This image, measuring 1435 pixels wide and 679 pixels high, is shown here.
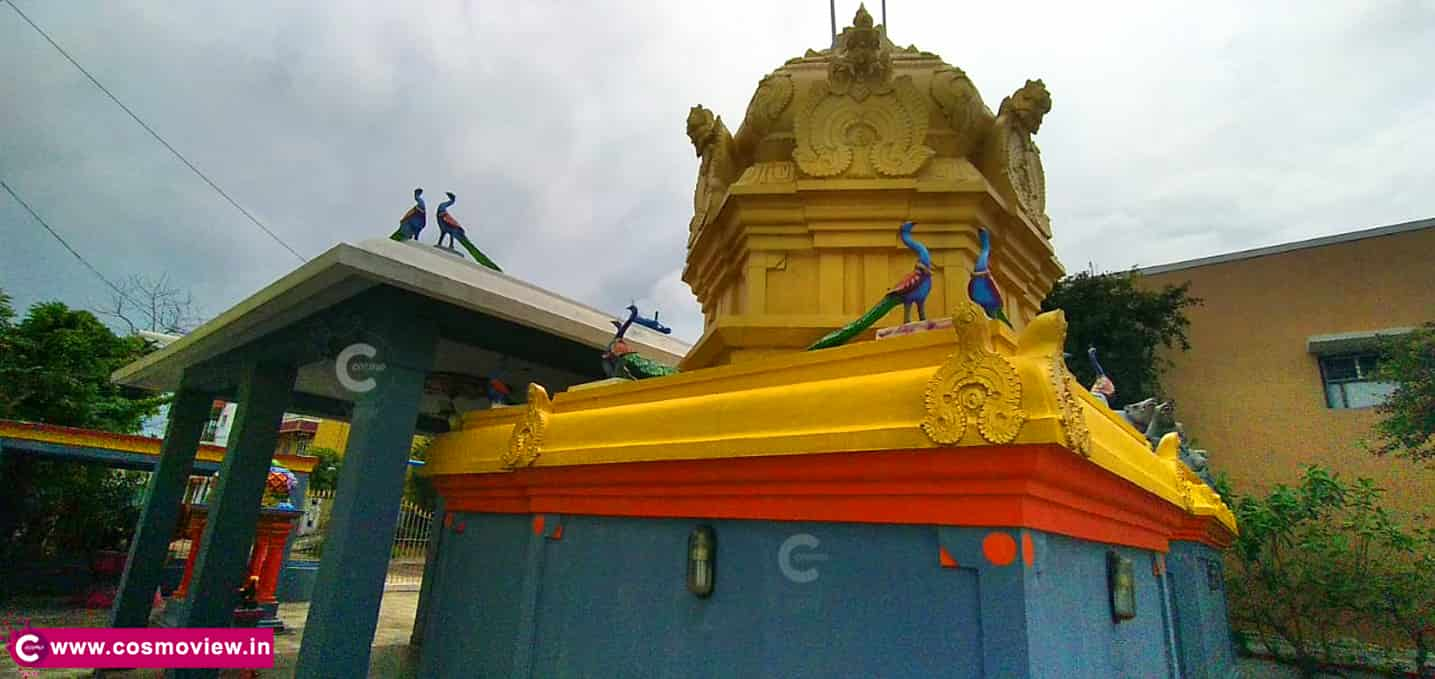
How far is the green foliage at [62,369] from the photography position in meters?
17.4

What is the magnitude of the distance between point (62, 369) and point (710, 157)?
19.1 m

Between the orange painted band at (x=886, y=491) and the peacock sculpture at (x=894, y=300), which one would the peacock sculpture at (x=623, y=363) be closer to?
the orange painted band at (x=886, y=491)

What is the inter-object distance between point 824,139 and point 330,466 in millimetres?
36311

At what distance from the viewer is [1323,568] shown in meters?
14.4

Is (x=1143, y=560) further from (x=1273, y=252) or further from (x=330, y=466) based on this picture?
(x=330, y=466)

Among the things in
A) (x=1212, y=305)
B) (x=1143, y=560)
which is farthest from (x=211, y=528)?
(x=1212, y=305)

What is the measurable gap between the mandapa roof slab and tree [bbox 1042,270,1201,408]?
48.2 ft

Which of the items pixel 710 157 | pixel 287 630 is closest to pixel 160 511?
Result: pixel 287 630

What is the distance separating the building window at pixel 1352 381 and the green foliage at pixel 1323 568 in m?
2.01

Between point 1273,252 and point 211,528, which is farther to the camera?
point 1273,252

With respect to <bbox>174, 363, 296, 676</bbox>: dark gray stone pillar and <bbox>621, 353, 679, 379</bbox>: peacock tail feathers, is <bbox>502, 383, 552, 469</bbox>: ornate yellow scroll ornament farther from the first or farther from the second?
<bbox>174, 363, 296, 676</bbox>: dark gray stone pillar

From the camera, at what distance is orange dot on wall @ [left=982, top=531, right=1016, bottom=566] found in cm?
310

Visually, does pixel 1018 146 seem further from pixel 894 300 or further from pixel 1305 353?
pixel 1305 353

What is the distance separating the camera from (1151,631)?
5.17 meters
